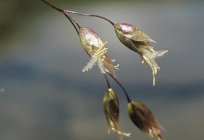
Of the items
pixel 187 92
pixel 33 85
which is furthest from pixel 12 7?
pixel 187 92

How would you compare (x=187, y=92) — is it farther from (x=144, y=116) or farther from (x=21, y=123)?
(x=144, y=116)

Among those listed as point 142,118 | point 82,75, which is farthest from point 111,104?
point 82,75

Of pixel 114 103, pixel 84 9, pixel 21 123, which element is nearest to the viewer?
pixel 114 103

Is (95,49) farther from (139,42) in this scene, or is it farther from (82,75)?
(82,75)

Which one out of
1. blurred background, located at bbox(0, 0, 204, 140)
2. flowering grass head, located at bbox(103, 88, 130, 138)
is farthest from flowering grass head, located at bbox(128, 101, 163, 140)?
blurred background, located at bbox(0, 0, 204, 140)

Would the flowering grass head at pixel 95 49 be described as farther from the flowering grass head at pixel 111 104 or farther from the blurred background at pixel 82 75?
the blurred background at pixel 82 75

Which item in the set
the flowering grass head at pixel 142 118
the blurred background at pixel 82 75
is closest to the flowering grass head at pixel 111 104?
the flowering grass head at pixel 142 118
